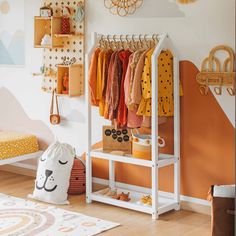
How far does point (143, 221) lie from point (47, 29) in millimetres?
2065

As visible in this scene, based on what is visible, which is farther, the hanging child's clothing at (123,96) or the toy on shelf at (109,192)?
the toy on shelf at (109,192)

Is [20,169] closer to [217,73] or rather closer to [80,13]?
[80,13]

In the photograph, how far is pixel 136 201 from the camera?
15.2 feet

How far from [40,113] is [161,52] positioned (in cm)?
167

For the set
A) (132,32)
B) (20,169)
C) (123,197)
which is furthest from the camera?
(20,169)

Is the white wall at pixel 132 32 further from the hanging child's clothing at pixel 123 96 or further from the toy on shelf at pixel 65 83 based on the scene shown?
the hanging child's clothing at pixel 123 96

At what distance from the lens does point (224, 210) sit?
3561mm

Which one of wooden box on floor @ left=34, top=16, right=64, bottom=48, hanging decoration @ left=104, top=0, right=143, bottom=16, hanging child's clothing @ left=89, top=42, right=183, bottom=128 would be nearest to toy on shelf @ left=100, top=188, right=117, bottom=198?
hanging child's clothing @ left=89, top=42, right=183, bottom=128

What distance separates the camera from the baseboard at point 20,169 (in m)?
5.71

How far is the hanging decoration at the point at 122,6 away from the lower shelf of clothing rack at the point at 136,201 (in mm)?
1508

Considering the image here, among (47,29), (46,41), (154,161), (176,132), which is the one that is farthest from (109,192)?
(47,29)

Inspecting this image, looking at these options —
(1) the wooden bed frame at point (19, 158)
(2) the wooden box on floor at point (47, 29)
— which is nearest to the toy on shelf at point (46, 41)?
(2) the wooden box on floor at point (47, 29)

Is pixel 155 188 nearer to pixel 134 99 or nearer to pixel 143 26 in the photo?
pixel 134 99

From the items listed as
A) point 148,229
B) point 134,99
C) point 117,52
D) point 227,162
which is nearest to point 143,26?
point 117,52
